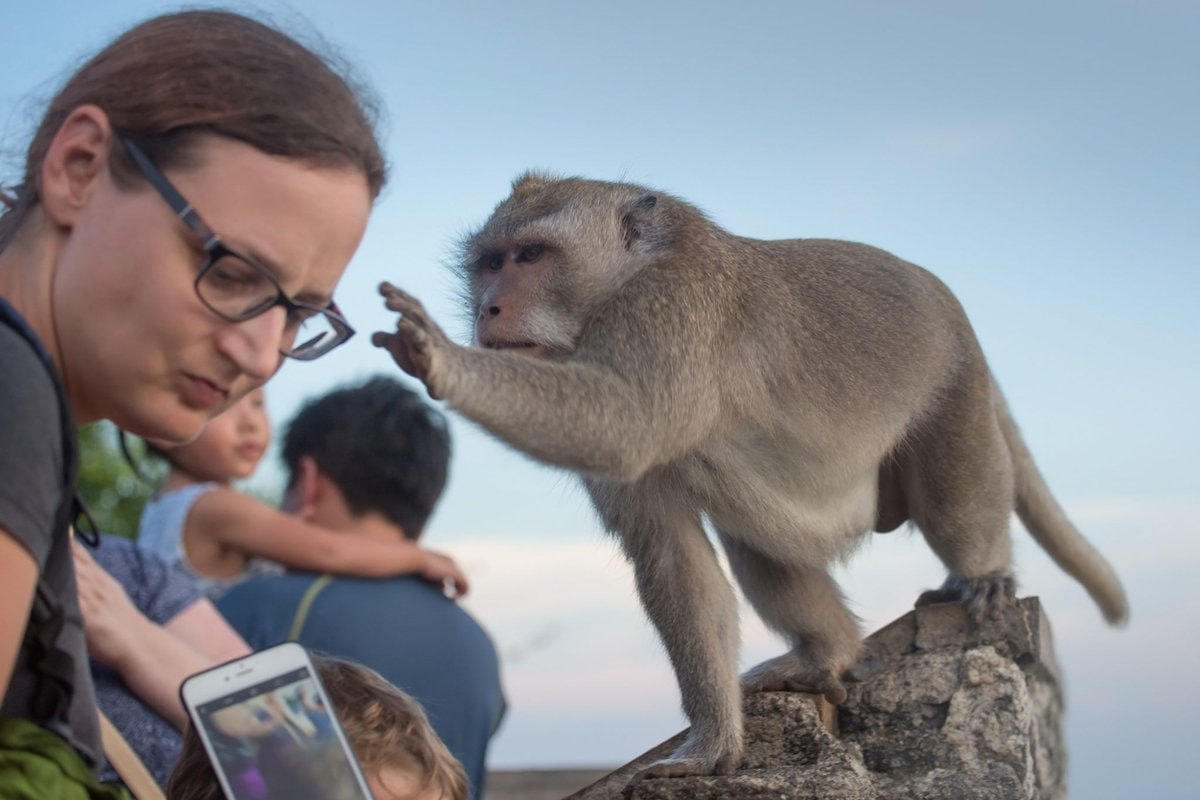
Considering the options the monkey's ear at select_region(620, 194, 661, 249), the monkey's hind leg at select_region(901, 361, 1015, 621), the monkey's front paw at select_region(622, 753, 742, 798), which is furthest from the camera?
the monkey's hind leg at select_region(901, 361, 1015, 621)

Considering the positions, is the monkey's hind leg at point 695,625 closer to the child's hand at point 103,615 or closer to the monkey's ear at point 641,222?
the monkey's ear at point 641,222

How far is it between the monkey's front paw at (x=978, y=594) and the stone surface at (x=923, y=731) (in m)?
0.05

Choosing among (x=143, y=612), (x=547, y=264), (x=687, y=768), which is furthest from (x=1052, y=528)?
(x=143, y=612)

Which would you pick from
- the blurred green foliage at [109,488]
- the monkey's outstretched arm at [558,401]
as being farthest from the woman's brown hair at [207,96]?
the blurred green foliage at [109,488]

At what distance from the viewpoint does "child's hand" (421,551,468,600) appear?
16.4 ft

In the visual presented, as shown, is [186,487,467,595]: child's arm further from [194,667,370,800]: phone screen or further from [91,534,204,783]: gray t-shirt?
[194,667,370,800]: phone screen

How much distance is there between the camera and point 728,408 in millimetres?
4129

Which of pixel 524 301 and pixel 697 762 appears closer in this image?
pixel 697 762

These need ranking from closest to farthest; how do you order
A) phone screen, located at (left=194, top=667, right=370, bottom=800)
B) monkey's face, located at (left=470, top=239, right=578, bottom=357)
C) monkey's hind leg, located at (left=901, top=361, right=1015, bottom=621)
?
1. phone screen, located at (left=194, top=667, right=370, bottom=800)
2. monkey's face, located at (left=470, top=239, right=578, bottom=357)
3. monkey's hind leg, located at (left=901, top=361, right=1015, bottom=621)

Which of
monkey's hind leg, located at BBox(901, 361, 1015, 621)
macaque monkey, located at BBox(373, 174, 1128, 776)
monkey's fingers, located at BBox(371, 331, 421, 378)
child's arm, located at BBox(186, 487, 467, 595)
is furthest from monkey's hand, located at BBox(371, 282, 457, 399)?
monkey's hind leg, located at BBox(901, 361, 1015, 621)

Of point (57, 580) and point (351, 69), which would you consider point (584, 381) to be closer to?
point (351, 69)

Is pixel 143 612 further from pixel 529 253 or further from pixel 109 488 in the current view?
pixel 109 488

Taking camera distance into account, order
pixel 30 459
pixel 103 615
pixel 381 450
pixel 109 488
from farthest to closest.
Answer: pixel 109 488 < pixel 381 450 < pixel 103 615 < pixel 30 459

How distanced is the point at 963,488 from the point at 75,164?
3663mm
